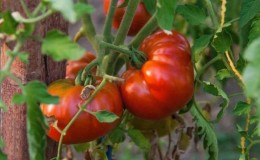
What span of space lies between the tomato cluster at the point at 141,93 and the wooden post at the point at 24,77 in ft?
0.15

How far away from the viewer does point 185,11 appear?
1017mm

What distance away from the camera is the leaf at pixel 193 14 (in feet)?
3.32

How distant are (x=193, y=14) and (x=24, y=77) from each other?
1.03 ft

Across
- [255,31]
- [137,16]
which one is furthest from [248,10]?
[137,16]

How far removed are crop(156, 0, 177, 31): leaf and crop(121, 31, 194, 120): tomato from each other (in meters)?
0.15

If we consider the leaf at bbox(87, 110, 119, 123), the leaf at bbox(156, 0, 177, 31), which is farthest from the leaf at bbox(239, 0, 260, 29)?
the leaf at bbox(87, 110, 119, 123)

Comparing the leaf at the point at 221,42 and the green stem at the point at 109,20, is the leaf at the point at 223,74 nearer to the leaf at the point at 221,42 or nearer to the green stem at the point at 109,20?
the leaf at the point at 221,42

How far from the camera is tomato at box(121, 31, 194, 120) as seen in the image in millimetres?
1020

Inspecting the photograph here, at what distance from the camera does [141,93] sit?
1.02 m

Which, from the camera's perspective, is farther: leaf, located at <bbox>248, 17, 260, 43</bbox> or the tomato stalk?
the tomato stalk

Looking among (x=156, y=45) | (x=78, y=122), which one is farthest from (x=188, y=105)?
(x=78, y=122)

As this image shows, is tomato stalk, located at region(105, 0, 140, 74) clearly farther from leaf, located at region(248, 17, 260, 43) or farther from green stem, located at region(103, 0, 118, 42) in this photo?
leaf, located at region(248, 17, 260, 43)

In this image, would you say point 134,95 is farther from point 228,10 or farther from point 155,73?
point 228,10

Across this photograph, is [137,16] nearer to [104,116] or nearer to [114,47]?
[114,47]
